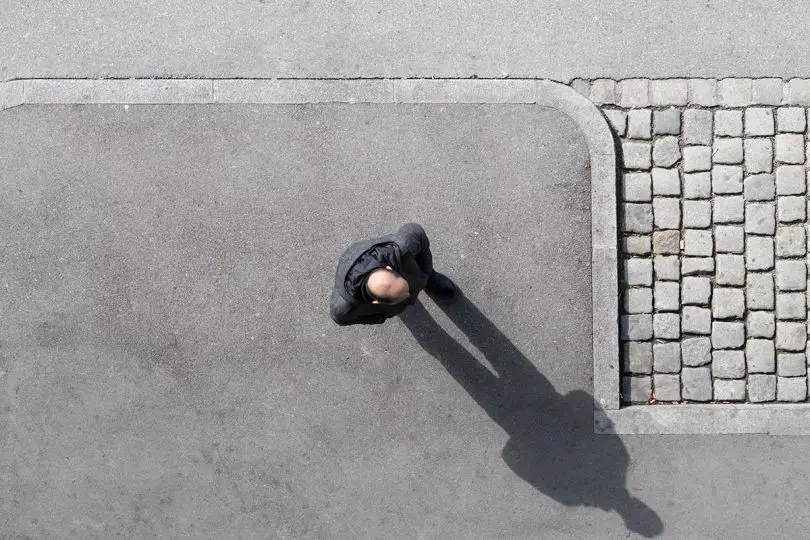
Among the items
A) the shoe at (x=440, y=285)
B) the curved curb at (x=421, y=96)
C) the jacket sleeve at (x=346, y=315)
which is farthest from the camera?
the curved curb at (x=421, y=96)

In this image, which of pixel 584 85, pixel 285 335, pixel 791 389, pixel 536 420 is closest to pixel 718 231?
pixel 791 389

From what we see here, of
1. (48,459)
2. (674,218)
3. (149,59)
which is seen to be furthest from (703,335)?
(48,459)

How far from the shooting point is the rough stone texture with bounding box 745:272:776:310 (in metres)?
6.27

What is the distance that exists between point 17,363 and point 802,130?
21.2 feet

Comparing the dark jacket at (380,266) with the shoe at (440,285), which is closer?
the dark jacket at (380,266)

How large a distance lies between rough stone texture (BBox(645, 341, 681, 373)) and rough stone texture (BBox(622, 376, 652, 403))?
0.15m

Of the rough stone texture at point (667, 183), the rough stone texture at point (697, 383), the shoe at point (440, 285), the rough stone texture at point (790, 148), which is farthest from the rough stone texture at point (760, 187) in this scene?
the shoe at point (440, 285)

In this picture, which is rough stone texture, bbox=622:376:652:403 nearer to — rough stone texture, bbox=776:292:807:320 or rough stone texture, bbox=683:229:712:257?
rough stone texture, bbox=683:229:712:257

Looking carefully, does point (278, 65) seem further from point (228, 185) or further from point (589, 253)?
point (589, 253)

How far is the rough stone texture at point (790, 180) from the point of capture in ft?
20.6

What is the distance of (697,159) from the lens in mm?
6301

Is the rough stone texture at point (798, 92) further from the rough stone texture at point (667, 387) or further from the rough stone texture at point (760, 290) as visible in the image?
the rough stone texture at point (667, 387)

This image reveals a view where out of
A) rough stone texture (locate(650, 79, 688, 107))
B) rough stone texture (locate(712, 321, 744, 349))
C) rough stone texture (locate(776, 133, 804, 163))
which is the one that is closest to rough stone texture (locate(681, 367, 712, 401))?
rough stone texture (locate(712, 321, 744, 349))

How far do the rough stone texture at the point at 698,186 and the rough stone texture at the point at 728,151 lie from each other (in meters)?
0.17
